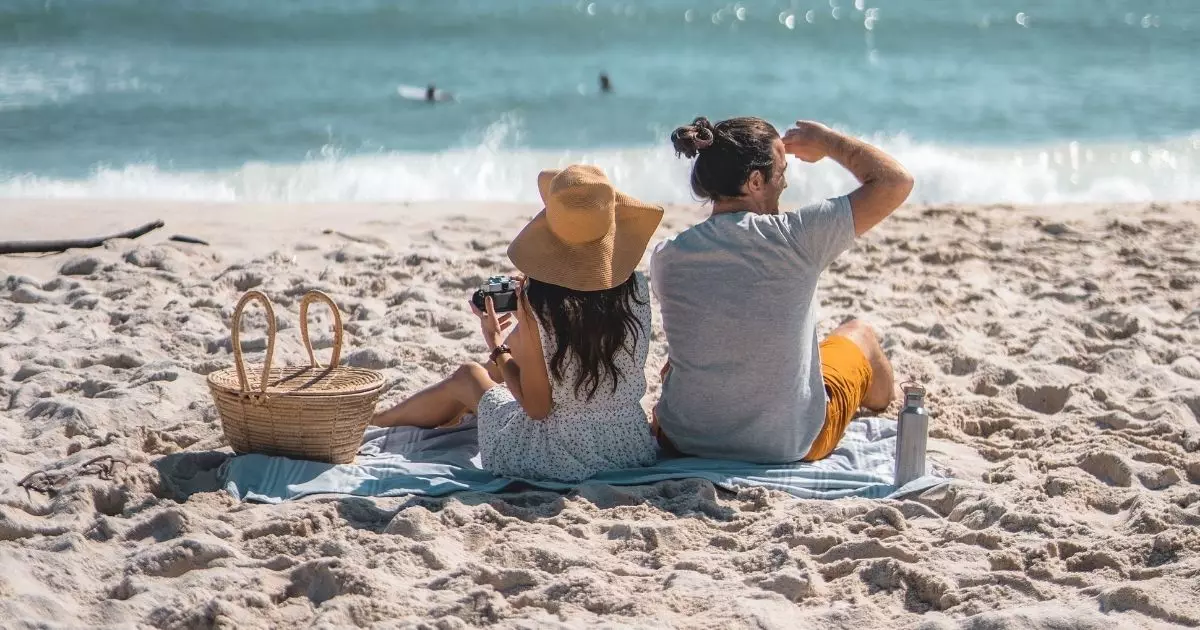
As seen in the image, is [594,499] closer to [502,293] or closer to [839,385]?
[502,293]

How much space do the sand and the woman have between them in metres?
0.19

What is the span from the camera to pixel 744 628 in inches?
113

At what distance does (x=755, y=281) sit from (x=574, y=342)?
0.55 metres

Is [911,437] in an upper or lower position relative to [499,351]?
lower

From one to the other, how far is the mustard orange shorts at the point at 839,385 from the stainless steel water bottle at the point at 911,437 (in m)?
0.24

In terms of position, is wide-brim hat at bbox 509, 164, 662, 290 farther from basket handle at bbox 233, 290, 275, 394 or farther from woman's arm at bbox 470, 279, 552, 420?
basket handle at bbox 233, 290, 275, 394

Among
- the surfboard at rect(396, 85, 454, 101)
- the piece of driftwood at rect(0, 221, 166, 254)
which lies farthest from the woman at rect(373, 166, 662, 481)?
the surfboard at rect(396, 85, 454, 101)

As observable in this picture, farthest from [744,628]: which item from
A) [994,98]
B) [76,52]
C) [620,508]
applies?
[76,52]

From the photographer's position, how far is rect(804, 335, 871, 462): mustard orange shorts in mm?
3924

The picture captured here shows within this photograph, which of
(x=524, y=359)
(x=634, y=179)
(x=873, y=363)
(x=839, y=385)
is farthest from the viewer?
(x=634, y=179)

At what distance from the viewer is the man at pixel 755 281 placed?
11.9 feet

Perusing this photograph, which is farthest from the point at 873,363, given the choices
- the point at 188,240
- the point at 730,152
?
the point at 188,240

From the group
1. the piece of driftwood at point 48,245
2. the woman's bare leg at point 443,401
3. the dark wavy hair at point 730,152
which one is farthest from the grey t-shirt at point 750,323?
the piece of driftwood at point 48,245

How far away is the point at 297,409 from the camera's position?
3729 millimetres
